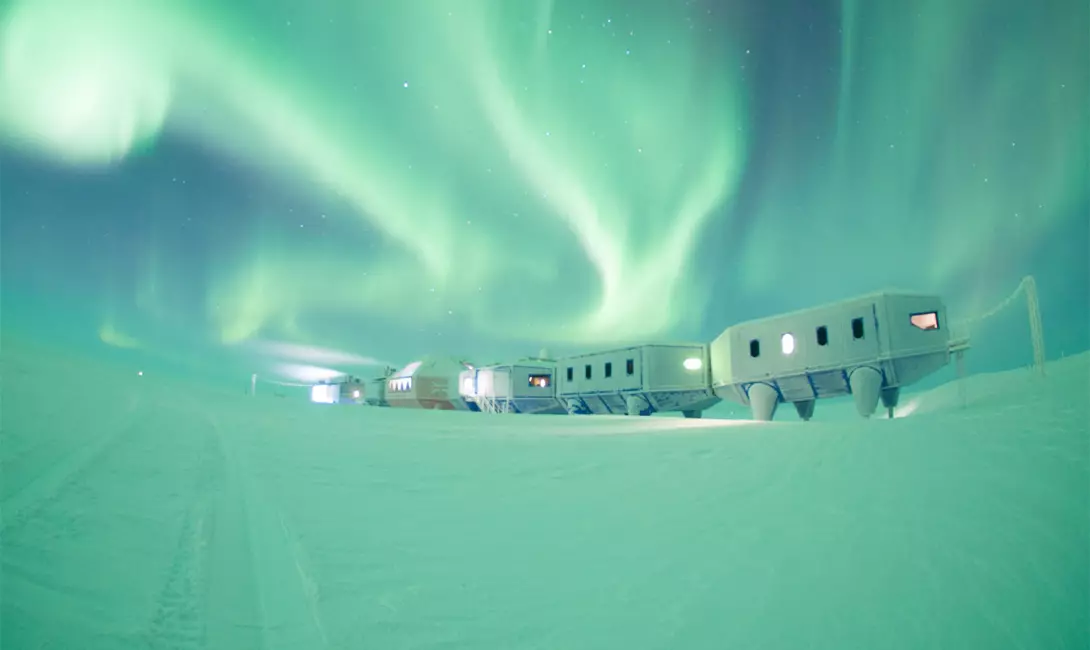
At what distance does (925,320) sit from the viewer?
67.9ft

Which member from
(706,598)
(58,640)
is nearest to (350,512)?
(58,640)

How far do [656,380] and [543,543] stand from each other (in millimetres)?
29181

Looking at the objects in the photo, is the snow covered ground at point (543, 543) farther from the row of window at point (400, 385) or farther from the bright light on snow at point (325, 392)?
the bright light on snow at point (325, 392)

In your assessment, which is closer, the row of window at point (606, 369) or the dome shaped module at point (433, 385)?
the row of window at point (606, 369)

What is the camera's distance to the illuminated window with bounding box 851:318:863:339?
21.8 metres

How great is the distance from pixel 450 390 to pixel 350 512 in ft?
169

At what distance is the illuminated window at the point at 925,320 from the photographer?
2058cm

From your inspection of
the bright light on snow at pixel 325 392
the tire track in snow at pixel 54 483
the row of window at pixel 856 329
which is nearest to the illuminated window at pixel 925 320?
the row of window at pixel 856 329

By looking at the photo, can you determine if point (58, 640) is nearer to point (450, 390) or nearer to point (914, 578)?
point (914, 578)

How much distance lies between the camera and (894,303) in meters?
20.8

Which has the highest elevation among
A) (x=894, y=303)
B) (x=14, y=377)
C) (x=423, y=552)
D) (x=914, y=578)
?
(x=894, y=303)

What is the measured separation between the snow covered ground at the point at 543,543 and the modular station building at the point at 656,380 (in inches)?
948

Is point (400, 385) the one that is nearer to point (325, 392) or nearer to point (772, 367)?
point (325, 392)

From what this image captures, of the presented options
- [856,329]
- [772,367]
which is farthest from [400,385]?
[856,329]
